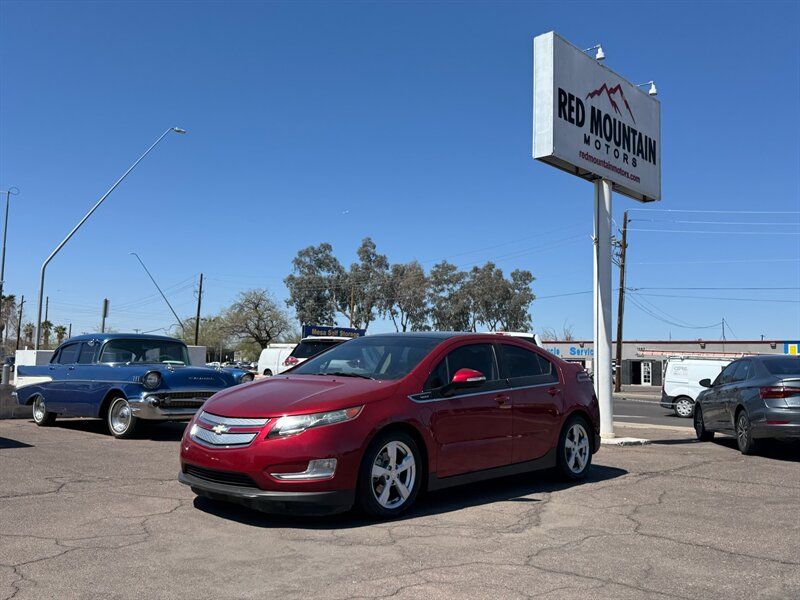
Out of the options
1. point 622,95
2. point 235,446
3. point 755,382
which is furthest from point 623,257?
point 235,446

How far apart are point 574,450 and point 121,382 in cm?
652

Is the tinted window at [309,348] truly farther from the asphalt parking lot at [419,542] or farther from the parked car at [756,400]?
the asphalt parking lot at [419,542]

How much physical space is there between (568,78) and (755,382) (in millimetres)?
5997

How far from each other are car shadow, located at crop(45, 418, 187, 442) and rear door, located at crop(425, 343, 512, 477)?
18.9ft

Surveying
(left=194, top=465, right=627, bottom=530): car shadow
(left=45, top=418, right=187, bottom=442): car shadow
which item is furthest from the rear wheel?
(left=45, top=418, right=187, bottom=442): car shadow

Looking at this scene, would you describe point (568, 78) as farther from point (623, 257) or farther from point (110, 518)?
point (623, 257)

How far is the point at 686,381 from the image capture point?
21.8 metres

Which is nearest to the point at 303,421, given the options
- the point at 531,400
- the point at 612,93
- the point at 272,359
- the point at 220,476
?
the point at 220,476

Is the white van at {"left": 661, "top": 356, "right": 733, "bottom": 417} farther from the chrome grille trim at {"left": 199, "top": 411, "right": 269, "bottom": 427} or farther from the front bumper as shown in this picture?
the chrome grille trim at {"left": 199, "top": 411, "right": 269, "bottom": 427}

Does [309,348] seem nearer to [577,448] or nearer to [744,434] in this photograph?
[744,434]

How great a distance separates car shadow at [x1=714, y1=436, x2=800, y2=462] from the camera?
981cm

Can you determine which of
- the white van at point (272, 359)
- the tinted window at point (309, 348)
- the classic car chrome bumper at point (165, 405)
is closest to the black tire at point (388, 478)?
the classic car chrome bumper at point (165, 405)

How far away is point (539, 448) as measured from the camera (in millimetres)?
7102

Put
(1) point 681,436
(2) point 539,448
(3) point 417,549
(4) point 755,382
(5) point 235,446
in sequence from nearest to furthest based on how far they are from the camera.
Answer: (3) point 417,549 < (5) point 235,446 < (2) point 539,448 < (4) point 755,382 < (1) point 681,436
